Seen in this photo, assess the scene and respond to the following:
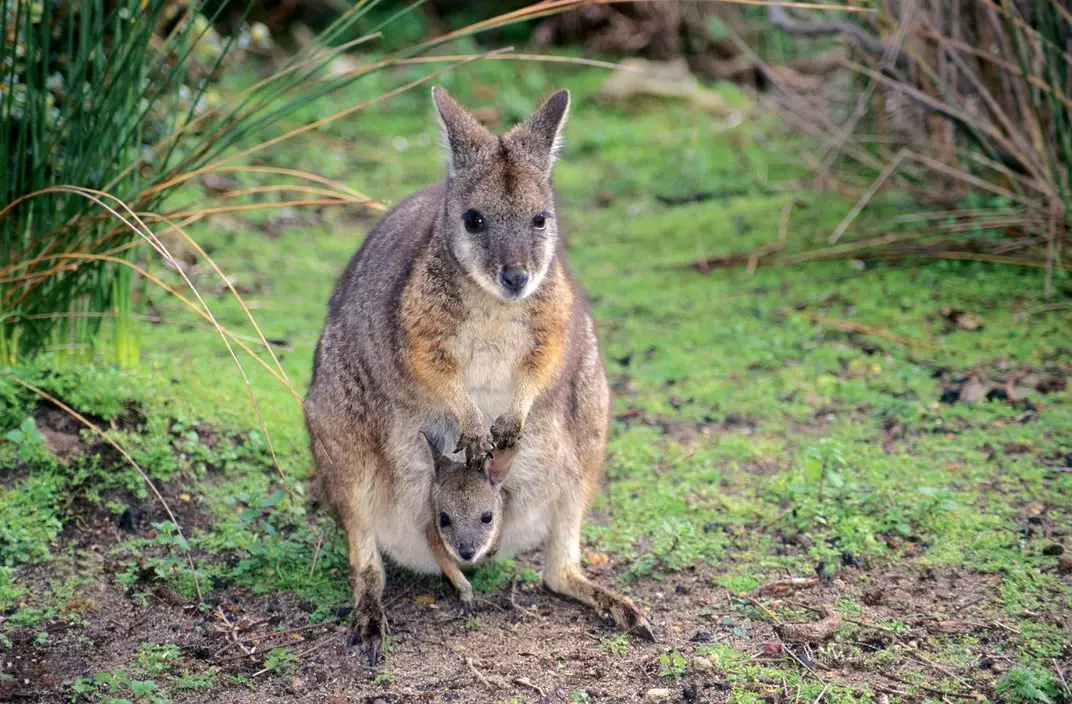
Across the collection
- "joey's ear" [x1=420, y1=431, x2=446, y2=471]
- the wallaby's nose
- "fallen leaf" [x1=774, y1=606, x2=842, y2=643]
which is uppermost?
the wallaby's nose

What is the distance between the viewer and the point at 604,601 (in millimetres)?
3566

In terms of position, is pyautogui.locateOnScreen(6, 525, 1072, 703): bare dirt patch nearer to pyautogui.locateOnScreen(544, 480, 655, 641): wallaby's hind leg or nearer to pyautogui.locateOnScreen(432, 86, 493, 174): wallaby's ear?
pyautogui.locateOnScreen(544, 480, 655, 641): wallaby's hind leg

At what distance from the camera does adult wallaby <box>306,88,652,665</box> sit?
3385mm

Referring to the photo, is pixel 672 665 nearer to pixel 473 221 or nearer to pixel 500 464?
pixel 500 464

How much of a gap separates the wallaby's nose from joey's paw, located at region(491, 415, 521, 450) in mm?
454

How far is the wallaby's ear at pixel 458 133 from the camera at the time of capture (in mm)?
3408

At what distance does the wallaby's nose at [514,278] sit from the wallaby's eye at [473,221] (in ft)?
0.65

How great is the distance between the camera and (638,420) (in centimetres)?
499

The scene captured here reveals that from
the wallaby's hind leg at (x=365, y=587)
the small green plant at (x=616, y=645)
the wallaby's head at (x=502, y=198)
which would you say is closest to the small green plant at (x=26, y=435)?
the wallaby's hind leg at (x=365, y=587)

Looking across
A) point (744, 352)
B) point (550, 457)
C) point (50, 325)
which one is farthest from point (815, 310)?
point (50, 325)

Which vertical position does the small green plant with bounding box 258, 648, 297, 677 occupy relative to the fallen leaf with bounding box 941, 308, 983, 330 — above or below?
below

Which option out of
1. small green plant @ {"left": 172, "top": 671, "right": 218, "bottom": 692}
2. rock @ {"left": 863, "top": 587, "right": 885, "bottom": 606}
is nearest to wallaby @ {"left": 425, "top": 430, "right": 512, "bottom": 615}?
small green plant @ {"left": 172, "top": 671, "right": 218, "bottom": 692}

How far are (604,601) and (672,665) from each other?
387 millimetres

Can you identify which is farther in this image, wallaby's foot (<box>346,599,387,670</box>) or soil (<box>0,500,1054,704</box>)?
wallaby's foot (<box>346,599,387,670</box>)
